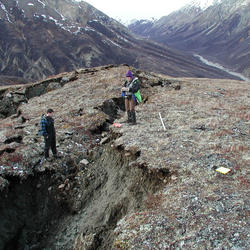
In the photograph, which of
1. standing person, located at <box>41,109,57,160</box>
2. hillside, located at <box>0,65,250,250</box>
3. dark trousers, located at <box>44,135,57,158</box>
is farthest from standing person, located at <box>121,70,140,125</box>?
dark trousers, located at <box>44,135,57,158</box>

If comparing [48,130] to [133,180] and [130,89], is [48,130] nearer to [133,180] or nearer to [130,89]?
[130,89]

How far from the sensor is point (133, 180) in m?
13.9

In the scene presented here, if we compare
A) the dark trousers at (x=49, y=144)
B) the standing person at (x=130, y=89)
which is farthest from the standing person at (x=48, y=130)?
the standing person at (x=130, y=89)

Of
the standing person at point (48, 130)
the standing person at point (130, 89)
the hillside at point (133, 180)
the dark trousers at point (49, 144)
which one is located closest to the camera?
the hillside at point (133, 180)

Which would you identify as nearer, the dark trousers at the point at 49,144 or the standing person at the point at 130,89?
the dark trousers at the point at 49,144

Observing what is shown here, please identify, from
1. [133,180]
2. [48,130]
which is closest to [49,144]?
[48,130]

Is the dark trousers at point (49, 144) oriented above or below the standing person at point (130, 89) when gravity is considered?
below

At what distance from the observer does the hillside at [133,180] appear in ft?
31.6

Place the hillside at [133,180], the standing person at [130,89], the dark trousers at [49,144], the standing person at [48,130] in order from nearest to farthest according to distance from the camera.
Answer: the hillside at [133,180] → the standing person at [48,130] → the dark trousers at [49,144] → the standing person at [130,89]

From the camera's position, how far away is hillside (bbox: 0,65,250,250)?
9641 millimetres

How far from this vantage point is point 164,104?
2414 centimetres

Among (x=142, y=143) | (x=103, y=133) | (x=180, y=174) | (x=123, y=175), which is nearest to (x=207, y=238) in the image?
(x=180, y=174)

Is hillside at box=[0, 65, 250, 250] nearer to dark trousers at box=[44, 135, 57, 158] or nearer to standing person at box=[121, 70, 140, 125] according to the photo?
dark trousers at box=[44, 135, 57, 158]

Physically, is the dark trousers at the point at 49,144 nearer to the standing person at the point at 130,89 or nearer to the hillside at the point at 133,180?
the hillside at the point at 133,180
